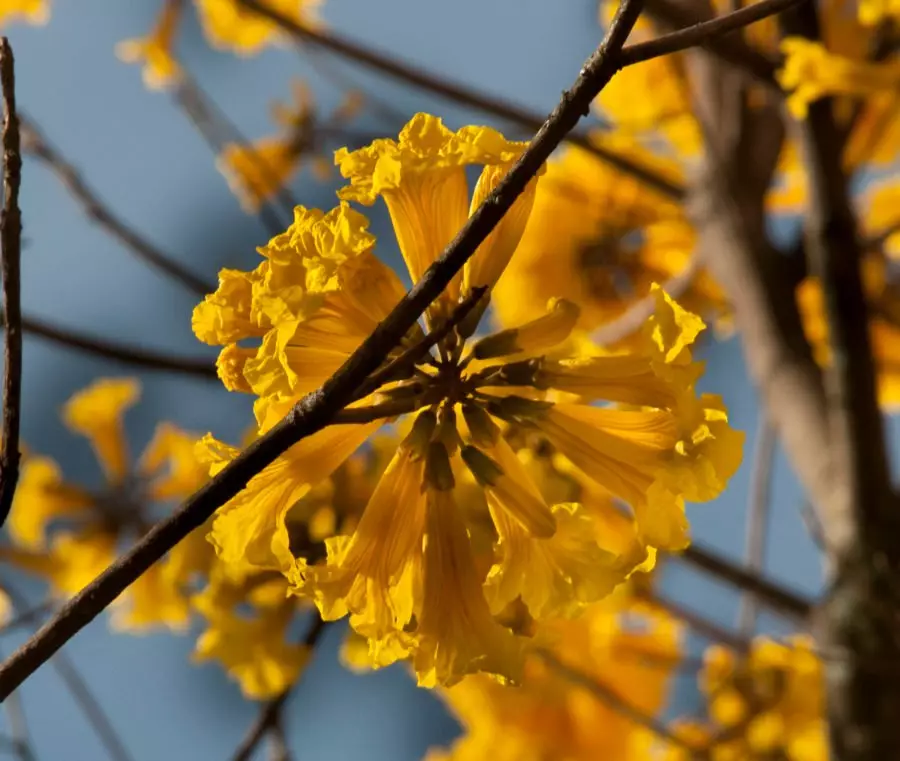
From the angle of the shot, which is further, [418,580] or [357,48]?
[357,48]

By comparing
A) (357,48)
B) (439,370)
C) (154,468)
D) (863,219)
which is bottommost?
(439,370)

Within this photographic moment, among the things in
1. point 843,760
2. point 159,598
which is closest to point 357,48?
point 159,598

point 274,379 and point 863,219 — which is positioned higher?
point 863,219

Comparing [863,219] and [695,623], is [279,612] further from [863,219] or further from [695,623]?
[863,219]

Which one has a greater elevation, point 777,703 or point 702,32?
point 777,703

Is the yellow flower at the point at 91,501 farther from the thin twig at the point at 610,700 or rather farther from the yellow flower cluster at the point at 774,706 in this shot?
the yellow flower cluster at the point at 774,706

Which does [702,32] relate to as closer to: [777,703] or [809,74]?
[809,74]

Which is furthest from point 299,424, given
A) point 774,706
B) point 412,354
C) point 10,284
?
point 774,706
